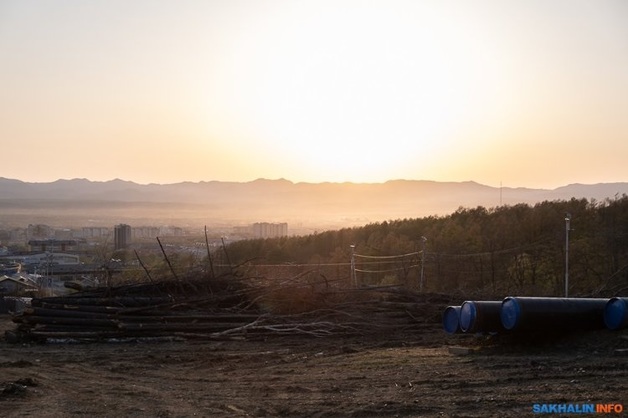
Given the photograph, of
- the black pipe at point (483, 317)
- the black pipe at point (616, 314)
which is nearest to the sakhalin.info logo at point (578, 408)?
the black pipe at point (483, 317)

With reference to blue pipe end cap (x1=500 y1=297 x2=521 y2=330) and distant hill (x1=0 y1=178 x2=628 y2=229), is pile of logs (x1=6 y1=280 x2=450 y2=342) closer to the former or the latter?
blue pipe end cap (x1=500 y1=297 x2=521 y2=330)

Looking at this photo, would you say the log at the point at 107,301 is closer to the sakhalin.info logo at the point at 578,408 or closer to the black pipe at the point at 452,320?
the black pipe at the point at 452,320

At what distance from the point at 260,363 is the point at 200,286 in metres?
6.13

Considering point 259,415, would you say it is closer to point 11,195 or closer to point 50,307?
point 50,307

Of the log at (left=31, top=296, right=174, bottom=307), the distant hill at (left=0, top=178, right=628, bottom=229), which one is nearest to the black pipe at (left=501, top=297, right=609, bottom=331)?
the log at (left=31, top=296, right=174, bottom=307)

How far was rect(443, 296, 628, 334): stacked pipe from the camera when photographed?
10.8m

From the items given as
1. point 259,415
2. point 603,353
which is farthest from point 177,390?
point 603,353

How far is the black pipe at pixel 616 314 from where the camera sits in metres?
10.7

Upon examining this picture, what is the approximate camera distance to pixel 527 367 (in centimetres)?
939

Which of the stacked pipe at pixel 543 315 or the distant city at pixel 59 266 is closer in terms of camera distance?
the stacked pipe at pixel 543 315

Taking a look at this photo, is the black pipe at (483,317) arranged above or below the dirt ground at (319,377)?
above

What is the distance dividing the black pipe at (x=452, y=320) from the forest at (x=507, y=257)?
6.35m

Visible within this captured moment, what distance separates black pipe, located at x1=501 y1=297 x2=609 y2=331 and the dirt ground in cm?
24

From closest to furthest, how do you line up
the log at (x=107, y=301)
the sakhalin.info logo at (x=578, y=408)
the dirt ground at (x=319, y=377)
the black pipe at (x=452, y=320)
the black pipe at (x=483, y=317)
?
the sakhalin.info logo at (x=578, y=408) → the dirt ground at (x=319, y=377) → the black pipe at (x=483, y=317) → the black pipe at (x=452, y=320) → the log at (x=107, y=301)
